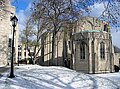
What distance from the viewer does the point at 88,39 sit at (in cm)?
3647

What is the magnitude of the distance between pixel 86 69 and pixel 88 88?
78.1 ft

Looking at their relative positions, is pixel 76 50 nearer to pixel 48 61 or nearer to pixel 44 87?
pixel 48 61

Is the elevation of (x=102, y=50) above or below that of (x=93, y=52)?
above

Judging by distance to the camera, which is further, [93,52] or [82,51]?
[82,51]

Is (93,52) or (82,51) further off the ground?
(82,51)

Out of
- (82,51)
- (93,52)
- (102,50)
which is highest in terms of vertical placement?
(102,50)

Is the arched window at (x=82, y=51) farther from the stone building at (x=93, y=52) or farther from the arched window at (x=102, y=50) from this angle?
the arched window at (x=102, y=50)

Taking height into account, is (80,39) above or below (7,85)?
above

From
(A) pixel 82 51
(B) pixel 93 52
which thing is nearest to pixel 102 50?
(B) pixel 93 52

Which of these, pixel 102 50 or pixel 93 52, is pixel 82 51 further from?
pixel 102 50

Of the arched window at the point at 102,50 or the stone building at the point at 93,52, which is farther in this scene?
the arched window at the point at 102,50

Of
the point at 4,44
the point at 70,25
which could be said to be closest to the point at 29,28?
the point at 4,44

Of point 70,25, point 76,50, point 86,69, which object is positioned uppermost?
point 70,25

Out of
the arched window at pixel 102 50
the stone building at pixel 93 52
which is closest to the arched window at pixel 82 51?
the stone building at pixel 93 52
